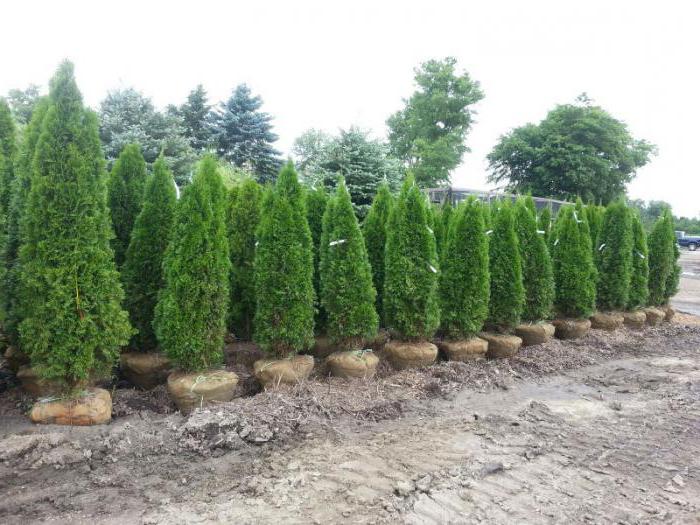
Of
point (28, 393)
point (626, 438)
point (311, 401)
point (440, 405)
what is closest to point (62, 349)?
point (28, 393)

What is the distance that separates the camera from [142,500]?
8.46ft

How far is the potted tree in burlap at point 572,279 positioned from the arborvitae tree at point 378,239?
3.04 m

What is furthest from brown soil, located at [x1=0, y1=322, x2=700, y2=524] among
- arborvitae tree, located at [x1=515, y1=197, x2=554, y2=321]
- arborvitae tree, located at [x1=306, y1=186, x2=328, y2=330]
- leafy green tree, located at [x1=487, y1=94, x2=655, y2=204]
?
leafy green tree, located at [x1=487, y1=94, x2=655, y2=204]

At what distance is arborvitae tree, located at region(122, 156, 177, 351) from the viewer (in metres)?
4.36

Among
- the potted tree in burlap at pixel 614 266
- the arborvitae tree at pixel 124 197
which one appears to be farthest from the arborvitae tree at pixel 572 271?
the arborvitae tree at pixel 124 197

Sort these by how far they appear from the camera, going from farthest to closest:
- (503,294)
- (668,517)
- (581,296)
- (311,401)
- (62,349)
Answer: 1. (581,296)
2. (503,294)
3. (311,401)
4. (62,349)
5. (668,517)

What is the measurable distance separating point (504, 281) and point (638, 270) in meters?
3.93

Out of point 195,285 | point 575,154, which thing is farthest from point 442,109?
point 195,285

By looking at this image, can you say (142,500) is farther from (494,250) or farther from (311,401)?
(494,250)

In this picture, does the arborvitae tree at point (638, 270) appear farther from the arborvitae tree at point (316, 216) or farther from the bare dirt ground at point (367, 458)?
the arborvitae tree at point (316, 216)

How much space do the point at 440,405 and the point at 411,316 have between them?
45.2 inches

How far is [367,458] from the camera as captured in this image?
311 centimetres

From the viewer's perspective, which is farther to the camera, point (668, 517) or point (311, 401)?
point (311, 401)

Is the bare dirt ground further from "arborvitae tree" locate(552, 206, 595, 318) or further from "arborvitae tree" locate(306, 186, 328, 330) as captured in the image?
"arborvitae tree" locate(552, 206, 595, 318)
